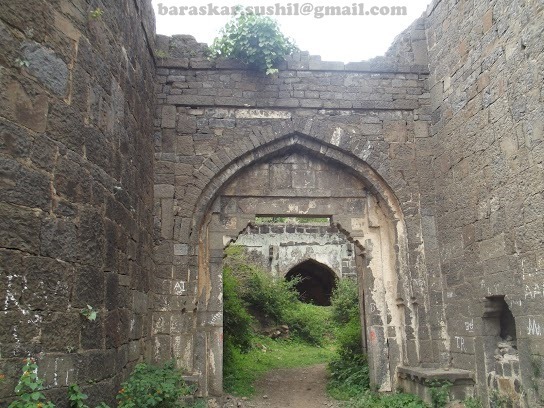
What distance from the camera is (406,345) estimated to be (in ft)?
21.9

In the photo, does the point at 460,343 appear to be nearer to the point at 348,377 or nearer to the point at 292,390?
the point at 348,377

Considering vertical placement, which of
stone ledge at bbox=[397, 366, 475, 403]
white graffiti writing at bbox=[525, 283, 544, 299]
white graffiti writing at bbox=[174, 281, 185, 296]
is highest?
white graffiti writing at bbox=[174, 281, 185, 296]

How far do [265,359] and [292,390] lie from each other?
9.25ft

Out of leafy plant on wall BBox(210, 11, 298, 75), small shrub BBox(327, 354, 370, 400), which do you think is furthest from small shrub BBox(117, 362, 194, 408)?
leafy plant on wall BBox(210, 11, 298, 75)

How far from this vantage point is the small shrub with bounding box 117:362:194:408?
4.59 m

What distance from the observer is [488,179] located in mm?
5562

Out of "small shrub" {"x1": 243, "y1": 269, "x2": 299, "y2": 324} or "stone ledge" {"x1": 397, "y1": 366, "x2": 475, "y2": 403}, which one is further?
"small shrub" {"x1": 243, "y1": 269, "x2": 299, "y2": 324}

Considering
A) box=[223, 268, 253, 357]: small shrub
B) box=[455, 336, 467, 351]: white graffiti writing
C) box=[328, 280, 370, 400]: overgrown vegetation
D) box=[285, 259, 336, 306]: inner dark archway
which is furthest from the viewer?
box=[285, 259, 336, 306]: inner dark archway

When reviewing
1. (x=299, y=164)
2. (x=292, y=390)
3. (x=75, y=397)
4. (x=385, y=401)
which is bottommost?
(x=292, y=390)

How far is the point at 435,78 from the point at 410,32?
0.90 metres

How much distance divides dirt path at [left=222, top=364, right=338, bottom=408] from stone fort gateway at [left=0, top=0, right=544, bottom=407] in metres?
1.21

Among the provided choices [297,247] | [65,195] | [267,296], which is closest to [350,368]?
[267,296]

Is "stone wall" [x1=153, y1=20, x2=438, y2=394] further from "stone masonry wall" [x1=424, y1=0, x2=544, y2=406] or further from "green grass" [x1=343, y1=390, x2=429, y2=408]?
"stone masonry wall" [x1=424, y1=0, x2=544, y2=406]

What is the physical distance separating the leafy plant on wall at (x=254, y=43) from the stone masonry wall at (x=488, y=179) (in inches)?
88.2
